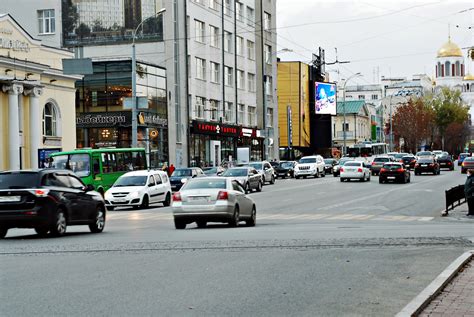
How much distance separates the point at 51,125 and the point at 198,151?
2048 cm

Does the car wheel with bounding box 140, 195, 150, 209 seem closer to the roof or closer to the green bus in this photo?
the green bus

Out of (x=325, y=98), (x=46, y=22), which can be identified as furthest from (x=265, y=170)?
(x=325, y=98)

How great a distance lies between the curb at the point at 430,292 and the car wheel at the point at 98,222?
1130 centimetres

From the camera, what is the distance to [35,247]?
1727cm

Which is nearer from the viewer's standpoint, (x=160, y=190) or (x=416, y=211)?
(x=416, y=211)

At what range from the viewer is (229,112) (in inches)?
3270

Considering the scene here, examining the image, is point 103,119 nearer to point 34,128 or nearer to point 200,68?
point 34,128

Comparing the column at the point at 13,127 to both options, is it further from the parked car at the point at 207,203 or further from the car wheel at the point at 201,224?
the parked car at the point at 207,203

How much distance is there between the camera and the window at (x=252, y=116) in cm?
8919

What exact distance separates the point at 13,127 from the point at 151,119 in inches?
666

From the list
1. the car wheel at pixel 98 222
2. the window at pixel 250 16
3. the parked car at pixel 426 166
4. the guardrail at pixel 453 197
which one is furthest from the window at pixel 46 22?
the car wheel at pixel 98 222

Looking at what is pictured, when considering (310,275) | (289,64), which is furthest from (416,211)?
(289,64)

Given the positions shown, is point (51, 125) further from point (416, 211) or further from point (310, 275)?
point (310, 275)

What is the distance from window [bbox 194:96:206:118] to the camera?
242ft
